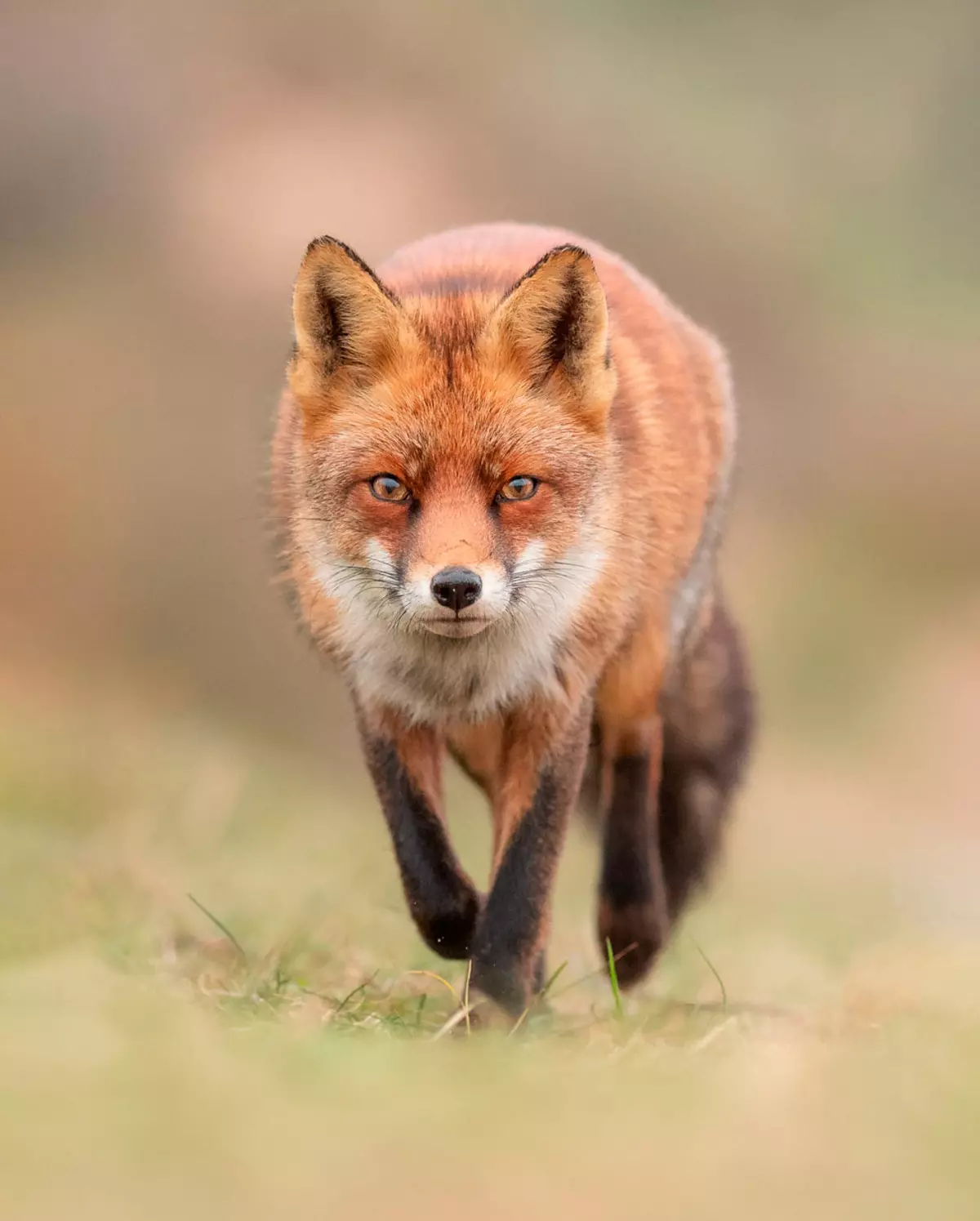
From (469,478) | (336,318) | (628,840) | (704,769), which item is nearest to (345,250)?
(336,318)

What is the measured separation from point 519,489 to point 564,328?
1.59ft

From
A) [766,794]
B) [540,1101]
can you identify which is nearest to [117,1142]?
[540,1101]

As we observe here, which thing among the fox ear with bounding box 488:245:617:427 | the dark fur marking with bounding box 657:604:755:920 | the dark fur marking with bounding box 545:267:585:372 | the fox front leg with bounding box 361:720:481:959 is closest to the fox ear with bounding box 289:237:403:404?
Answer: the fox ear with bounding box 488:245:617:427

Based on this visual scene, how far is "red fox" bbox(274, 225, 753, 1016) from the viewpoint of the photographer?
4.14 m

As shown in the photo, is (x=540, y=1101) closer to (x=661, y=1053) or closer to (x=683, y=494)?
(x=661, y=1053)

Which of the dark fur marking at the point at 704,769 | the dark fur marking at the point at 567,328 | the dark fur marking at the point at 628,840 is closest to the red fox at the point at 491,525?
the dark fur marking at the point at 567,328

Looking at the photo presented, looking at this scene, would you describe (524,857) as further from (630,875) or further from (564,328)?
(564,328)

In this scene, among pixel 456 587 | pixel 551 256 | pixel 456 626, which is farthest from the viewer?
pixel 551 256

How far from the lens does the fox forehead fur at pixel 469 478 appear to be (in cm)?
412

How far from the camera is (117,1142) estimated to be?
288cm

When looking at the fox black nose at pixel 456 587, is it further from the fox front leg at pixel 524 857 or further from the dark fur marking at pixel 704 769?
the dark fur marking at pixel 704 769

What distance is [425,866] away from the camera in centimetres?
460

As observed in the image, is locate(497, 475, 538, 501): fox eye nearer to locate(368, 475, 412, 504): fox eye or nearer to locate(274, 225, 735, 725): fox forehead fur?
locate(274, 225, 735, 725): fox forehead fur

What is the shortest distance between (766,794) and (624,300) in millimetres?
6958
